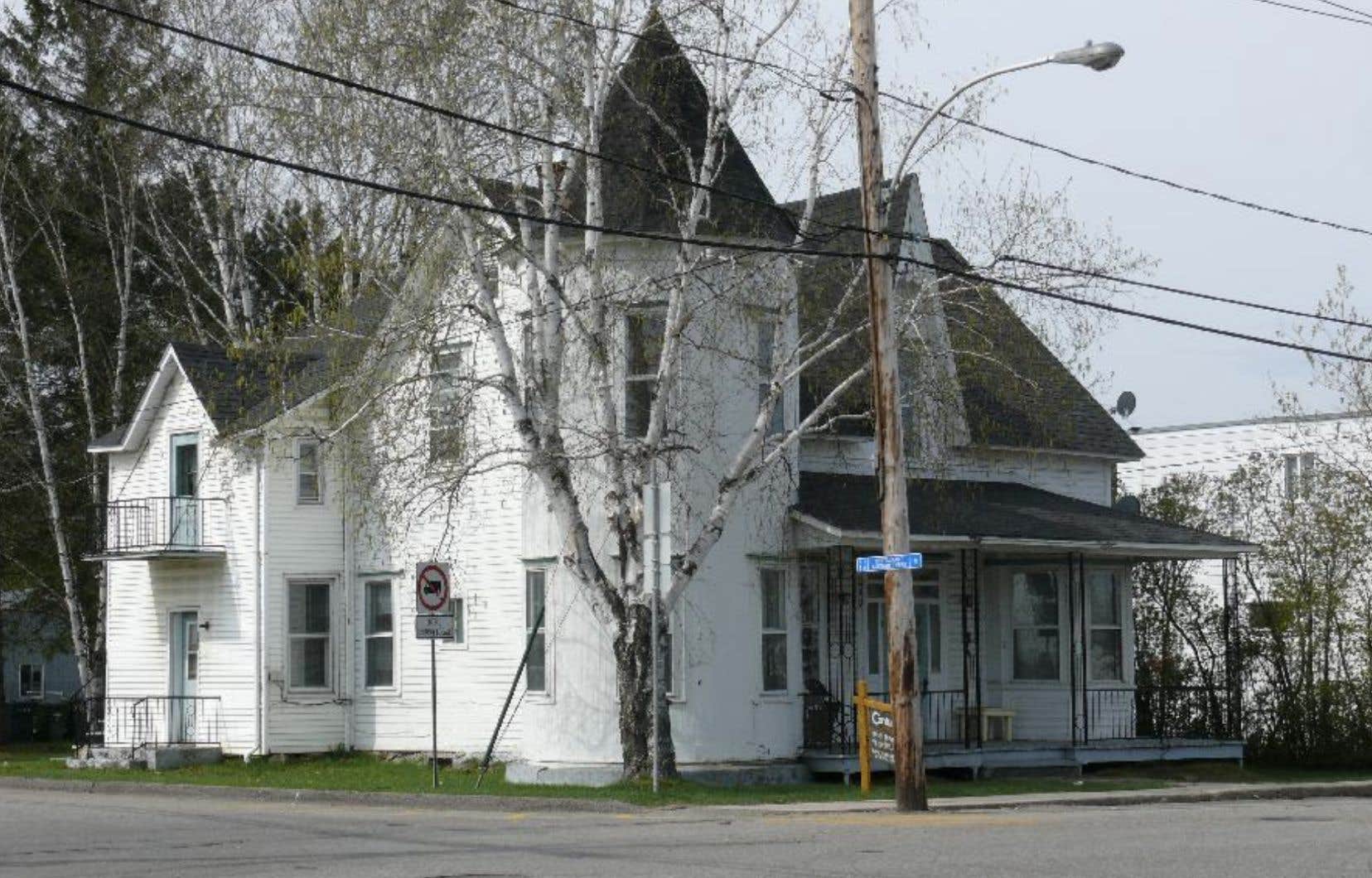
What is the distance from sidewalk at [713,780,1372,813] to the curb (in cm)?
175

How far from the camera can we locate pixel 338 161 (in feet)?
81.0

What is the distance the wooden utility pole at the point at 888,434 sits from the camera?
22.5m

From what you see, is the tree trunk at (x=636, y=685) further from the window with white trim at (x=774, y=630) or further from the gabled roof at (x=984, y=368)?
the gabled roof at (x=984, y=368)

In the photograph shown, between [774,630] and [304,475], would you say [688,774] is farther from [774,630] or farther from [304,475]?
[304,475]

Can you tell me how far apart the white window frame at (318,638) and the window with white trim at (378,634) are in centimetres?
56

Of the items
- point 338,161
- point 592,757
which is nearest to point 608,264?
point 338,161

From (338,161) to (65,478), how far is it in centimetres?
2164

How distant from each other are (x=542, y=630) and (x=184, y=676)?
31.3 ft

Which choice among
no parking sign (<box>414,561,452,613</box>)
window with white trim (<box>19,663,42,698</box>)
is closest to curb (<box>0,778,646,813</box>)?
no parking sign (<box>414,561,452,613</box>)

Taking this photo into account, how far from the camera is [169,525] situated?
3534 cm

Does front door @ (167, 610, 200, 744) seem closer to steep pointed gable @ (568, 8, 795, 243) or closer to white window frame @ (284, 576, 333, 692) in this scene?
white window frame @ (284, 576, 333, 692)

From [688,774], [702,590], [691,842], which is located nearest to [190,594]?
[702,590]

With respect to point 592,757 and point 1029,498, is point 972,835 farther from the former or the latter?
point 1029,498

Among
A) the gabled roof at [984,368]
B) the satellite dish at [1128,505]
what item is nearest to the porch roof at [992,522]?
the gabled roof at [984,368]
